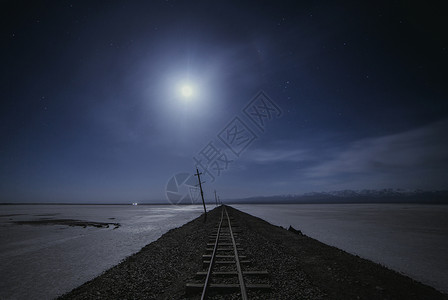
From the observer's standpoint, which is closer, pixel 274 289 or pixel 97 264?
pixel 274 289

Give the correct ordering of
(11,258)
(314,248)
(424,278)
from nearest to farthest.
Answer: (424,278) < (314,248) < (11,258)

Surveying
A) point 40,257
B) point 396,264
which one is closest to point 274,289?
point 396,264

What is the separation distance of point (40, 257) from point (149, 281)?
12.8 meters

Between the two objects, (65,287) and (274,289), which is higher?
(274,289)

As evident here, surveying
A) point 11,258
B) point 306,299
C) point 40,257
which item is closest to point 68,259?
point 40,257

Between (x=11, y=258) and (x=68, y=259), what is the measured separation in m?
4.35

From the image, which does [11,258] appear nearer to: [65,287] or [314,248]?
[65,287]

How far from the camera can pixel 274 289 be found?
22.5 ft

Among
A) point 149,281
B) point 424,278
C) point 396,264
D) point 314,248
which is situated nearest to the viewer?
point 149,281

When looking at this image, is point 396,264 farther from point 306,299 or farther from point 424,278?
point 306,299

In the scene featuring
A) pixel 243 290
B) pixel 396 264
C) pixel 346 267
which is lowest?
pixel 396 264

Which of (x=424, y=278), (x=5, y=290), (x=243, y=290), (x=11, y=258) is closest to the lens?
(x=243, y=290)

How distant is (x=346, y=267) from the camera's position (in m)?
9.88

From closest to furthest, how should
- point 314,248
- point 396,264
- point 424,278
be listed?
point 424,278 < point 396,264 < point 314,248
